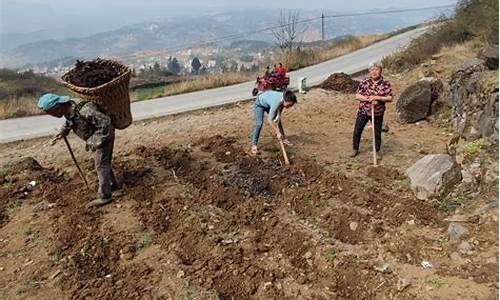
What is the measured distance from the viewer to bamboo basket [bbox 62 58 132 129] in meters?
6.13

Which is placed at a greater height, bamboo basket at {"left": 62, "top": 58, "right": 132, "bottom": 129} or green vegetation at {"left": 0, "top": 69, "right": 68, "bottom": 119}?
bamboo basket at {"left": 62, "top": 58, "right": 132, "bottom": 129}

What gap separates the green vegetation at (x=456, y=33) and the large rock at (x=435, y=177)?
31.5 ft

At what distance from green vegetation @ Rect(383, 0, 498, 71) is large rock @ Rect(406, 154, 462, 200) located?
9587 millimetres

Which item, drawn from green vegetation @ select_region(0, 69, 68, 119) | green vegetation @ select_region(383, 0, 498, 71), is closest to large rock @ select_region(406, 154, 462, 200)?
green vegetation @ select_region(383, 0, 498, 71)

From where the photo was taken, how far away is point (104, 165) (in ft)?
21.0

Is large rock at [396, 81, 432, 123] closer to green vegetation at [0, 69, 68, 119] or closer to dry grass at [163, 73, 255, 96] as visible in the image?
dry grass at [163, 73, 255, 96]

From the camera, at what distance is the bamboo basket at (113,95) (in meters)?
6.13

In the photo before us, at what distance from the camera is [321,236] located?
554cm

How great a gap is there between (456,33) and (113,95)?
50.4 ft

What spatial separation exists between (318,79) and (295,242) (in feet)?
45.9

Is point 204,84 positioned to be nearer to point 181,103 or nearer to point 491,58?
point 181,103

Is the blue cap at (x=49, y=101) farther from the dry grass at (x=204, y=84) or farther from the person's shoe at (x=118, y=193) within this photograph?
the dry grass at (x=204, y=84)

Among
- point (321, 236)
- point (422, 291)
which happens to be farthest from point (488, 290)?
point (321, 236)

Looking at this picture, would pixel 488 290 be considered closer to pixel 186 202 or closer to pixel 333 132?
pixel 186 202
